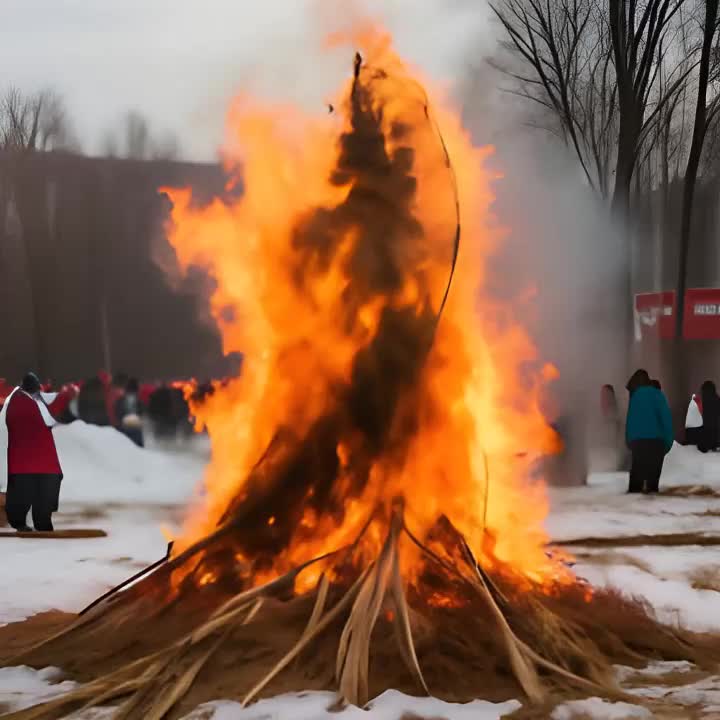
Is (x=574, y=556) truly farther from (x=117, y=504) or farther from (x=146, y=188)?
(x=146, y=188)

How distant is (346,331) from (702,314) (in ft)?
67.2

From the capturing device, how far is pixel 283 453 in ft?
18.8

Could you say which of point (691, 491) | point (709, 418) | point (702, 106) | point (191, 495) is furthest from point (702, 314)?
point (191, 495)

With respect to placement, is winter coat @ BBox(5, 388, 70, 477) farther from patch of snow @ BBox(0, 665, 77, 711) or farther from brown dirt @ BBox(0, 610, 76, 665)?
patch of snow @ BBox(0, 665, 77, 711)

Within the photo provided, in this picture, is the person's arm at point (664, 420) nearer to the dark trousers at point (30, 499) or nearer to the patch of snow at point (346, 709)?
the dark trousers at point (30, 499)

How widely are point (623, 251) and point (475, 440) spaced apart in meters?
10.6

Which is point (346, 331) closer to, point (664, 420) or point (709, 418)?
point (664, 420)

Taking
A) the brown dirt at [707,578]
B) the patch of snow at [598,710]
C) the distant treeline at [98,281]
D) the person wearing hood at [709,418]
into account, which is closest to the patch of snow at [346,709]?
the patch of snow at [598,710]

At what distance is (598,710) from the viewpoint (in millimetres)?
4391

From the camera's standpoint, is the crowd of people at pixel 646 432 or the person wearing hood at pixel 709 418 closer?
the crowd of people at pixel 646 432

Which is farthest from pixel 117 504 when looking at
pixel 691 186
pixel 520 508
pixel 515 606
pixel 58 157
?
pixel 58 157

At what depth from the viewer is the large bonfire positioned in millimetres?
4812

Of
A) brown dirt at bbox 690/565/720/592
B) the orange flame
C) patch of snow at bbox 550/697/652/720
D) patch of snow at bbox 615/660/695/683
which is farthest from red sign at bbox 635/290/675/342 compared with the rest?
patch of snow at bbox 550/697/652/720

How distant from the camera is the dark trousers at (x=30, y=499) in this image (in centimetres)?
962
